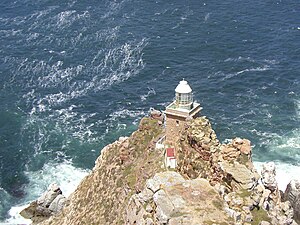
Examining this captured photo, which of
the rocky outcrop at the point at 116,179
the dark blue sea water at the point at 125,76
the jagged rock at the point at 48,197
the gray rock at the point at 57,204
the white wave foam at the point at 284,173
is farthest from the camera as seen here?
the dark blue sea water at the point at 125,76

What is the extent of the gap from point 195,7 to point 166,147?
124575 millimetres

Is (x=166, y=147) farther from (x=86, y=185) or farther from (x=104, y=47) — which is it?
(x=104, y=47)

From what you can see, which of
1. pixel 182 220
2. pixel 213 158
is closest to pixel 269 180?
pixel 213 158

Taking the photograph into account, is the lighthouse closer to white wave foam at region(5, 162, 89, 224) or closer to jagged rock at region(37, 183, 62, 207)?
jagged rock at region(37, 183, 62, 207)

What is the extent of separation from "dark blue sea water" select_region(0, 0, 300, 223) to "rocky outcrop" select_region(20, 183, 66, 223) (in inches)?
132

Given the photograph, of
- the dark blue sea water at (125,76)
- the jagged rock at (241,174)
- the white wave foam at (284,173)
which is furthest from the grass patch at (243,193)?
the dark blue sea water at (125,76)

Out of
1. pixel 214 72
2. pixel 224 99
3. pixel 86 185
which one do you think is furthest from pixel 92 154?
pixel 214 72

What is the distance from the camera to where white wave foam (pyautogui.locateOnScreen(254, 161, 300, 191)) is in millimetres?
100875

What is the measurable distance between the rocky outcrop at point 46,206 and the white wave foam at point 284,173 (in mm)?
38299

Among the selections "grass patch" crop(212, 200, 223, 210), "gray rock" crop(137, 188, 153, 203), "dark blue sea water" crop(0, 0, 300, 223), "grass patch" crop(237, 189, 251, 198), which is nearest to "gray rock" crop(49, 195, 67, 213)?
"dark blue sea water" crop(0, 0, 300, 223)

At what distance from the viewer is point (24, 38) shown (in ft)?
558

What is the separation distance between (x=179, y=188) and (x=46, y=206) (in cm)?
5405

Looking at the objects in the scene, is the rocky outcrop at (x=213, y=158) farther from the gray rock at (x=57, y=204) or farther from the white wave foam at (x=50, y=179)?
the white wave foam at (x=50, y=179)

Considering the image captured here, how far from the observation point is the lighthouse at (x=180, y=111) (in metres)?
69.8
